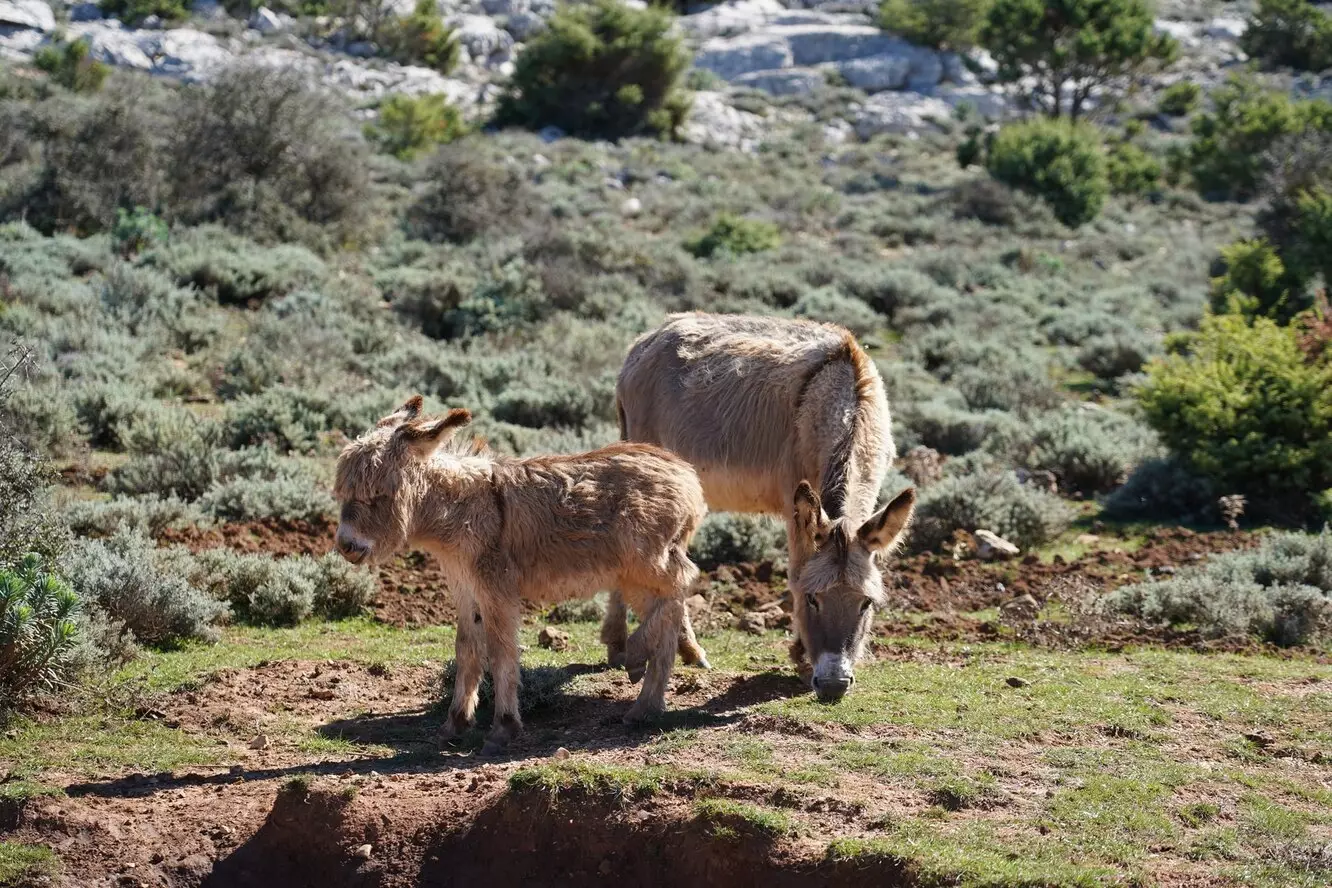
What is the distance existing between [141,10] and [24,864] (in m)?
53.5

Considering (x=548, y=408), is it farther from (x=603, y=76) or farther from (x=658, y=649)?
(x=603, y=76)

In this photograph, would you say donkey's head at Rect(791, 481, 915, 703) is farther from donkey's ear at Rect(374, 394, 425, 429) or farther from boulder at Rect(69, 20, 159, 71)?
boulder at Rect(69, 20, 159, 71)

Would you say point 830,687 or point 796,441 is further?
point 796,441

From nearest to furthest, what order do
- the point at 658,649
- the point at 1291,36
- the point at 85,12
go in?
1. the point at 658,649
2. the point at 85,12
3. the point at 1291,36

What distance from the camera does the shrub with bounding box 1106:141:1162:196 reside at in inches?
1719

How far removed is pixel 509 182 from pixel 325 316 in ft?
31.2

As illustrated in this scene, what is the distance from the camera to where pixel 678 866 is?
21.8ft

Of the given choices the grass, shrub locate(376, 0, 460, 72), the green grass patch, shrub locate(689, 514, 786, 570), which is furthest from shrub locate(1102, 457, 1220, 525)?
shrub locate(376, 0, 460, 72)

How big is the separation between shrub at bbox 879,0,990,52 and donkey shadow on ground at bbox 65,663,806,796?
60642 mm

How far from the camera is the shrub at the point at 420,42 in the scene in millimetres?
57031

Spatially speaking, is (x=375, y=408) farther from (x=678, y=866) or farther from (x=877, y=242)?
(x=877, y=242)

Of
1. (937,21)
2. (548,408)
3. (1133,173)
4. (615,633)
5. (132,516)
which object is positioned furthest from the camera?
(937,21)

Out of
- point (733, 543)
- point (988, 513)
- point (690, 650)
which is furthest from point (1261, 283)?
point (690, 650)

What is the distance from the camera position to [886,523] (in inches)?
303
